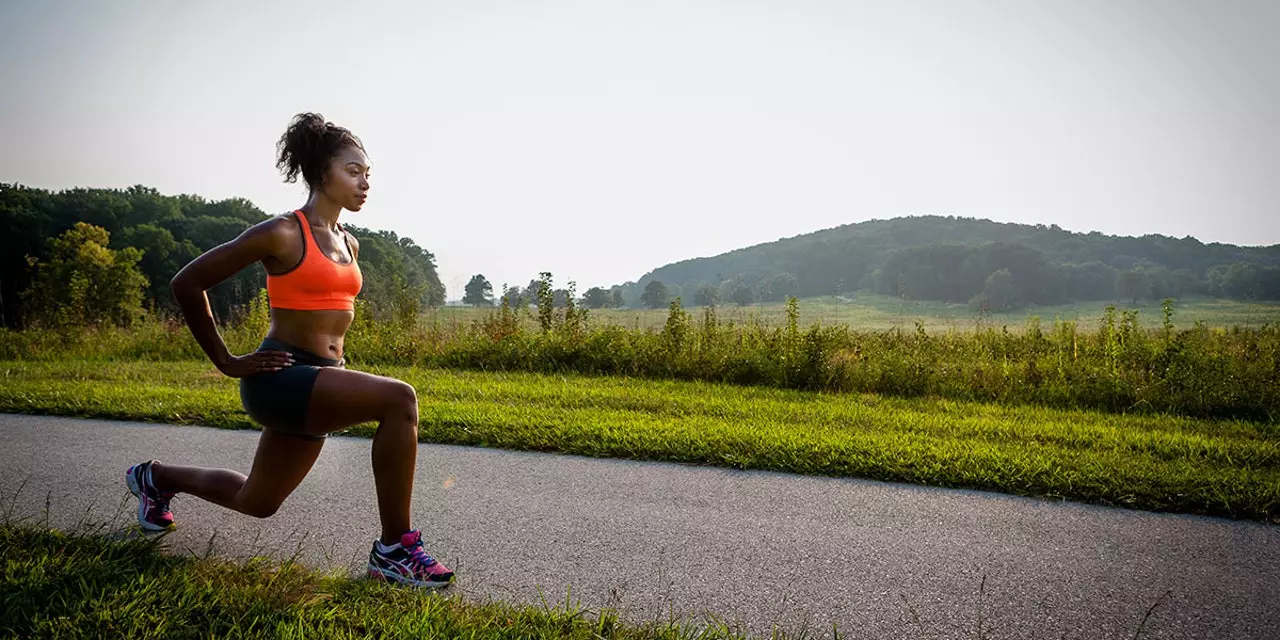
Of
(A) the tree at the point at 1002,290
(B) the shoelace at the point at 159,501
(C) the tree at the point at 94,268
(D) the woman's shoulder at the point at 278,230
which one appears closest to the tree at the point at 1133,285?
(A) the tree at the point at 1002,290

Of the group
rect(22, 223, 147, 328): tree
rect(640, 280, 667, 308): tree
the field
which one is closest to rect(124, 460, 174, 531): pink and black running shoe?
the field

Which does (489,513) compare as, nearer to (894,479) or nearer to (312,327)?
(312,327)

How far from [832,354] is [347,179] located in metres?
7.26

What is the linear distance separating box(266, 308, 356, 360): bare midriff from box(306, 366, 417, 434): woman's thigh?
0.45 ft

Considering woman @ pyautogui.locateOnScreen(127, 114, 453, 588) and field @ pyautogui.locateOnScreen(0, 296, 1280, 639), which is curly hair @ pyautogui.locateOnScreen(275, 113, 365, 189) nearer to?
woman @ pyautogui.locateOnScreen(127, 114, 453, 588)

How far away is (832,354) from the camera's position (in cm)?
921

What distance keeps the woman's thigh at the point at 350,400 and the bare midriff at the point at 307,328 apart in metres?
0.14

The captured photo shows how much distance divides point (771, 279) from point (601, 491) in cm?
8228

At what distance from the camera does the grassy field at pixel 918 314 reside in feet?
42.4

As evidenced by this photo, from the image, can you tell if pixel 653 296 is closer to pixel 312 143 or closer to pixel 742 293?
pixel 742 293

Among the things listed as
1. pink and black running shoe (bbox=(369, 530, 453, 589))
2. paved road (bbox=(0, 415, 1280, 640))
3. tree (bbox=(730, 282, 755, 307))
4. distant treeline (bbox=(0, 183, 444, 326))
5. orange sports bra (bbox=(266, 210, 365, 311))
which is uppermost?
distant treeline (bbox=(0, 183, 444, 326))

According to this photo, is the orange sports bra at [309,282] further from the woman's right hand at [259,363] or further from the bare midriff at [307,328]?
the woman's right hand at [259,363]

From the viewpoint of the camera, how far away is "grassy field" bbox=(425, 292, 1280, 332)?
12.9 m

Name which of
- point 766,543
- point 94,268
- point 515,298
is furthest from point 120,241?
point 766,543
